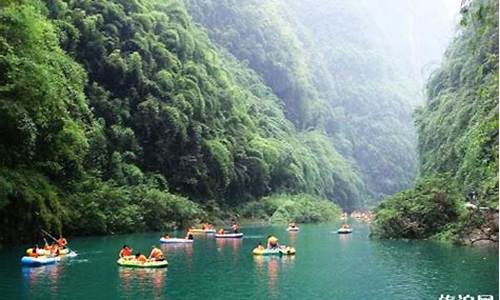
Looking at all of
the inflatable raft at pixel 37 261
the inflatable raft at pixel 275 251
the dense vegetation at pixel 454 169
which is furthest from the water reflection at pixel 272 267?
the inflatable raft at pixel 37 261

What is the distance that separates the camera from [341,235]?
155ft

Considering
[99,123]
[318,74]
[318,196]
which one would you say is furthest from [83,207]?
[318,74]

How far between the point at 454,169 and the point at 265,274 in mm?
25654

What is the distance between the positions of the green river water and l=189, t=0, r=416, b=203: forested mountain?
76.5 meters

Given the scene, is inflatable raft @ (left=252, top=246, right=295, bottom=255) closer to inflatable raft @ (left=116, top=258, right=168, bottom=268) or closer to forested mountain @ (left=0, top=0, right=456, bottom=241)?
inflatable raft @ (left=116, top=258, right=168, bottom=268)

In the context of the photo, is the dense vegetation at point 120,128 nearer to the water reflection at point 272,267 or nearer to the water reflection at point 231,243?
the water reflection at point 231,243

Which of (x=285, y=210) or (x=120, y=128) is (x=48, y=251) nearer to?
(x=120, y=128)

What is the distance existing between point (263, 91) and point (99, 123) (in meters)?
55.4

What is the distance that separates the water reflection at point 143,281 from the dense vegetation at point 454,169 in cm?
1174

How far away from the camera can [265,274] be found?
25.4 m

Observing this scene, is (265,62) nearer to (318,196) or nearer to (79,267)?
(318,196)

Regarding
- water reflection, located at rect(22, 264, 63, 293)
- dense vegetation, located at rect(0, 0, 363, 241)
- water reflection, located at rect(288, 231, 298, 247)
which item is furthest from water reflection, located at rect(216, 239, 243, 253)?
water reflection, located at rect(22, 264, 63, 293)

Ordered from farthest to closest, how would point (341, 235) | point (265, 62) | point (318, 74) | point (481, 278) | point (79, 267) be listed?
point (318, 74) < point (265, 62) < point (341, 235) < point (79, 267) < point (481, 278)

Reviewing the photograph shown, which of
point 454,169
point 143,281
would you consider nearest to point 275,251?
point 143,281
